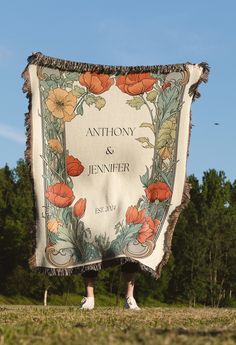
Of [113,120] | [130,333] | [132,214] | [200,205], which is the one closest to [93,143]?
[113,120]

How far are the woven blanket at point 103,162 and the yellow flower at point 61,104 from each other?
23 mm

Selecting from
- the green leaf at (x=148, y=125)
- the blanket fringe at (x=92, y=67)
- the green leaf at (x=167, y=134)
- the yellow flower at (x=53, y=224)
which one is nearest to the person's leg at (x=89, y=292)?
the yellow flower at (x=53, y=224)

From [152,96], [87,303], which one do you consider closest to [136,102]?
[152,96]

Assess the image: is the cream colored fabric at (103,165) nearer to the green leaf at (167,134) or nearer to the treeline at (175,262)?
the green leaf at (167,134)

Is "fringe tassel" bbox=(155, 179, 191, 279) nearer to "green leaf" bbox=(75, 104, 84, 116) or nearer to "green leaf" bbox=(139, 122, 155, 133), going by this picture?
"green leaf" bbox=(139, 122, 155, 133)

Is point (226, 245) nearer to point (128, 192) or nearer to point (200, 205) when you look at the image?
point (200, 205)

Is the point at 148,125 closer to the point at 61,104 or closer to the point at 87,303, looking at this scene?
the point at 61,104

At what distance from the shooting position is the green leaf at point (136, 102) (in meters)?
17.0

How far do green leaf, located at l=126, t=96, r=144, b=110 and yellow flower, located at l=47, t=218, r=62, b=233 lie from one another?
3.17 m

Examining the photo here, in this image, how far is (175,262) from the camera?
7762cm

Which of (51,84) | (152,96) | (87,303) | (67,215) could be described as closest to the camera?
(87,303)

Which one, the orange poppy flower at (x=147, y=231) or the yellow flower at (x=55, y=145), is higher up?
the yellow flower at (x=55, y=145)

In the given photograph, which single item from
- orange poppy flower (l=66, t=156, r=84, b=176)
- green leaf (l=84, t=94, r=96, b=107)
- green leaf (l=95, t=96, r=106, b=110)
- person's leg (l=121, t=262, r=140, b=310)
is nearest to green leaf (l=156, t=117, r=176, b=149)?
green leaf (l=95, t=96, r=106, b=110)

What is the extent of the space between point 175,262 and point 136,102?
61.9 meters
